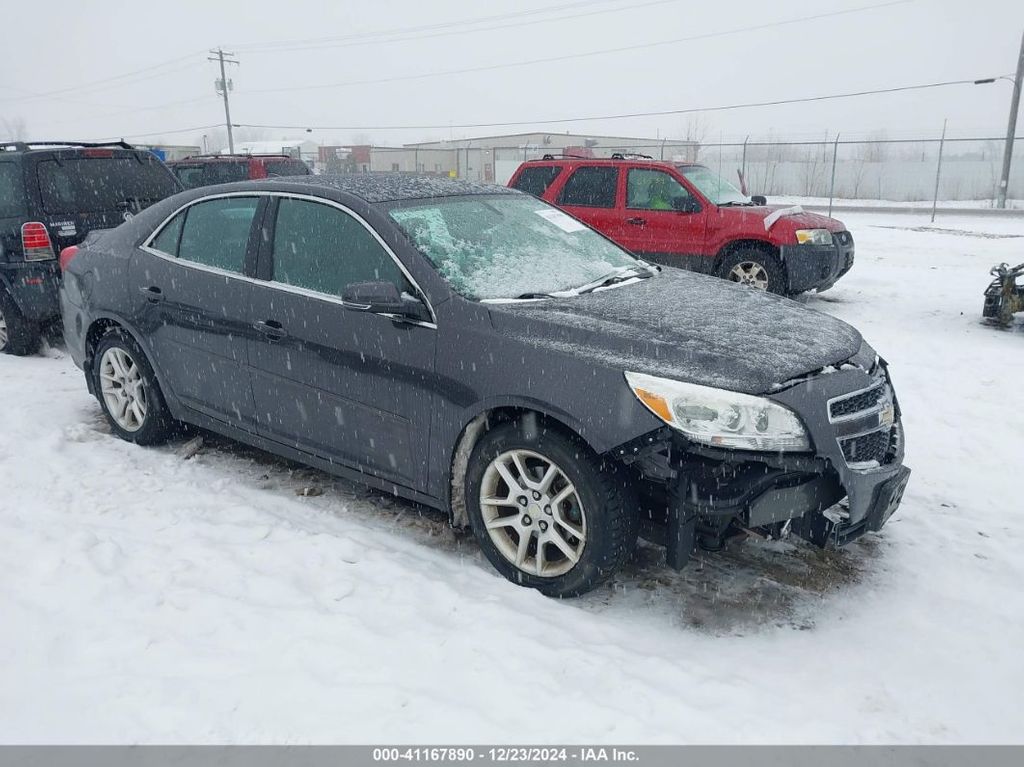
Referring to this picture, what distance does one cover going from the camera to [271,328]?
386 cm

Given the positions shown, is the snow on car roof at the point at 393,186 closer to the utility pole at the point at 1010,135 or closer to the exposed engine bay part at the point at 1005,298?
the exposed engine bay part at the point at 1005,298

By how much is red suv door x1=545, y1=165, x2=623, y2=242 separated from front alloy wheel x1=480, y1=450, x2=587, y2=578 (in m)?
6.67

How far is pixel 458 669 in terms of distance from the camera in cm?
276

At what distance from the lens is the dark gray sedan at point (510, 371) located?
9.46 feet

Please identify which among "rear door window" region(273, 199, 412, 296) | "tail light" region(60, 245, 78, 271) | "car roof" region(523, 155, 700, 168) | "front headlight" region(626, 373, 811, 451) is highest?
"car roof" region(523, 155, 700, 168)

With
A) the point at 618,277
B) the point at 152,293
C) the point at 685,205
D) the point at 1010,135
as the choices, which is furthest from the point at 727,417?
the point at 1010,135

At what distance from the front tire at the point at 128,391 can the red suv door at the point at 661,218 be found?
5.90 meters

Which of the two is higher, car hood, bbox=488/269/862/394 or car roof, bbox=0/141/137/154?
car roof, bbox=0/141/137/154

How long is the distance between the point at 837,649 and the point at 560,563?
112cm

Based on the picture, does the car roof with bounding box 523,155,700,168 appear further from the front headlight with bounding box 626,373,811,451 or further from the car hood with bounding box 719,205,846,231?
the front headlight with bounding box 626,373,811,451

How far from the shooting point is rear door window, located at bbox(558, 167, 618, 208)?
9562 millimetres

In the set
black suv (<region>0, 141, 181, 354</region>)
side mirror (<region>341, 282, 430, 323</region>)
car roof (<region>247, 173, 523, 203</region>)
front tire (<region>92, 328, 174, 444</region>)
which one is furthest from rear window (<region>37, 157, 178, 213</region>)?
side mirror (<region>341, 282, 430, 323</region>)

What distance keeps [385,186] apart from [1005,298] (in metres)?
6.88
